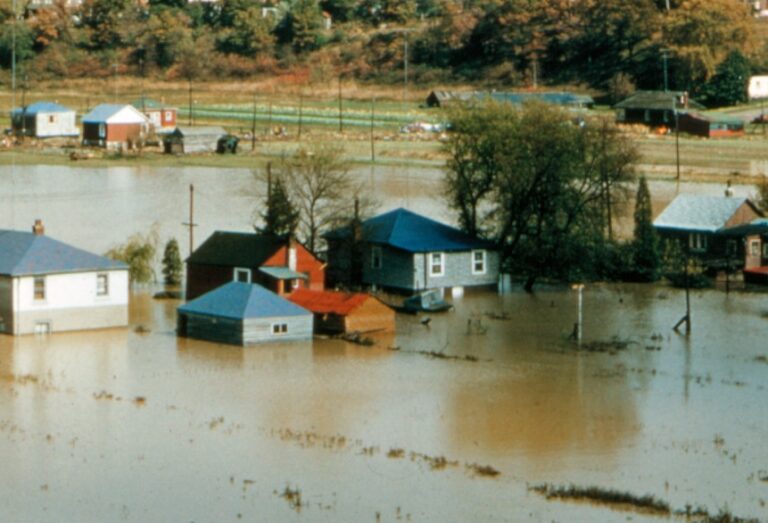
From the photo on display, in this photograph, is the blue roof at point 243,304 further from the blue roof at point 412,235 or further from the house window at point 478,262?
the house window at point 478,262

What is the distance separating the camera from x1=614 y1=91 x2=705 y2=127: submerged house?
75938 millimetres

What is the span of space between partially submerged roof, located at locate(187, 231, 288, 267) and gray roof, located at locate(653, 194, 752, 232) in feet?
36.9

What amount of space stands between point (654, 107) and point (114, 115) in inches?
903

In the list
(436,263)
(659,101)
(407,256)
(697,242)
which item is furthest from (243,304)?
(659,101)

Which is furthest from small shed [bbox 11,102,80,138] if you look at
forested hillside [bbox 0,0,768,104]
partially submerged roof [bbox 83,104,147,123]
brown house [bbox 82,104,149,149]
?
forested hillside [bbox 0,0,768,104]

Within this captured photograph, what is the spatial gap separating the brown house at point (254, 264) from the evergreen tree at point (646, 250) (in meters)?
8.09

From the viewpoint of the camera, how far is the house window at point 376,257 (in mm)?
38906

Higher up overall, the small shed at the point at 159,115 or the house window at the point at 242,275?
the small shed at the point at 159,115

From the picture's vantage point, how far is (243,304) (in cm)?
3241

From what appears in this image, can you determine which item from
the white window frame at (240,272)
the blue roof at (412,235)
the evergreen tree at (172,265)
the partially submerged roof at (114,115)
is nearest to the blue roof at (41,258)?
the white window frame at (240,272)

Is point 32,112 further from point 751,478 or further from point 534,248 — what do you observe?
point 751,478

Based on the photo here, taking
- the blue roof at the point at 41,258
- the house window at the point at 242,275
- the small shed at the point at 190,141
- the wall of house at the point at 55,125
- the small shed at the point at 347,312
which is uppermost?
the wall of house at the point at 55,125

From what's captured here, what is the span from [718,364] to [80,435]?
11758 millimetres

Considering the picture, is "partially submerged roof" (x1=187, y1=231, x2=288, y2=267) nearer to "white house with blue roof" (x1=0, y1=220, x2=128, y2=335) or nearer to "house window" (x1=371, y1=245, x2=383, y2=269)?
"house window" (x1=371, y1=245, x2=383, y2=269)
